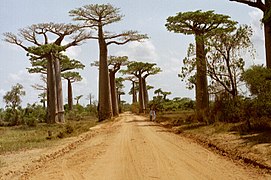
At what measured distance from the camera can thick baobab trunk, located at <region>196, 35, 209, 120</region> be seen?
16927 mm

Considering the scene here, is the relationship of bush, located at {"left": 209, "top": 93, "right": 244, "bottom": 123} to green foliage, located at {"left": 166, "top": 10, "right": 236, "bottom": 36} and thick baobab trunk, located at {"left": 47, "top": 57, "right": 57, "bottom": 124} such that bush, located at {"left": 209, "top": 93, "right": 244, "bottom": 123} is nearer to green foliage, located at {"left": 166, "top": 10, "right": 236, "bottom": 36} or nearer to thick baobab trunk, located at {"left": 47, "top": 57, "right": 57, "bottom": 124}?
green foliage, located at {"left": 166, "top": 10, "right": 236, "bottom": 36}

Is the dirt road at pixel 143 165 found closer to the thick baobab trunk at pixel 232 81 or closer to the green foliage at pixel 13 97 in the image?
the thick baobab trunk at pixel 232 81

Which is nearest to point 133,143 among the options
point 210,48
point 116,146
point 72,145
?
point 116,146

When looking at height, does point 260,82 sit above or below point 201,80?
below

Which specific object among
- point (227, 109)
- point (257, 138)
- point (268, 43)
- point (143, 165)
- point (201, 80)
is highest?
point (268, 43)

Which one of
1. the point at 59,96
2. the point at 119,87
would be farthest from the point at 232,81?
the point at 119,87

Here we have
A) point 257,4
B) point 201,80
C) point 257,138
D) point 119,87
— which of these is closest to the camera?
point 257,138

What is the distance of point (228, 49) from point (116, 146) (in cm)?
724

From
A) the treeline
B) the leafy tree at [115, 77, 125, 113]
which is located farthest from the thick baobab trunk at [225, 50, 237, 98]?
the leafy tree at [115, 77, 125, 113]

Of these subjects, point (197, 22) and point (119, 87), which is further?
point (119, 87)

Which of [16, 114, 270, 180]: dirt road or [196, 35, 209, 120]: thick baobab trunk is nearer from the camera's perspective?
[16, 114, 270, 180]: dirt road

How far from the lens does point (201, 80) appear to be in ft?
64.7

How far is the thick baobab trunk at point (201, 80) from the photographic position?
55.5ft

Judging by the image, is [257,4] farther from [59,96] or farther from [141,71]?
[141,71]
